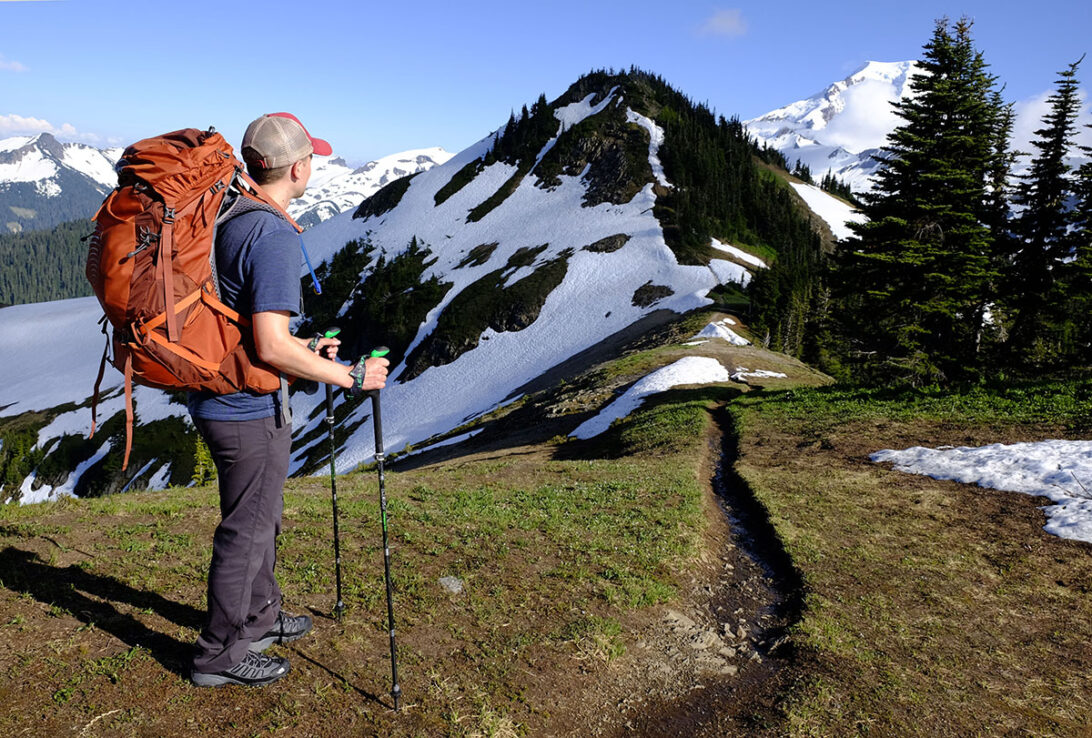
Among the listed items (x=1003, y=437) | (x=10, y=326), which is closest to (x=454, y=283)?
(x=1003, y=437)

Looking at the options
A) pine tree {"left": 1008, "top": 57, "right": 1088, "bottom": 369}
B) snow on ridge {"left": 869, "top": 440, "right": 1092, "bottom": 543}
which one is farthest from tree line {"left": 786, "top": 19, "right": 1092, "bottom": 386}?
snow on ridge {"left": 869, "top": 440, "right": 1092, "bottom": 543}

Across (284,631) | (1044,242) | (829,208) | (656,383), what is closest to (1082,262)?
(1044,242)

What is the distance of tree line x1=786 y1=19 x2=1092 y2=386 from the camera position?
27.5m

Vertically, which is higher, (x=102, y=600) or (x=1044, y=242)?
(x=1044, y=242)

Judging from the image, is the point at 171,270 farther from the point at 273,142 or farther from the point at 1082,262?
the point at 1082,262

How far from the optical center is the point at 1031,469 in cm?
1360

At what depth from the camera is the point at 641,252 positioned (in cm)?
8100

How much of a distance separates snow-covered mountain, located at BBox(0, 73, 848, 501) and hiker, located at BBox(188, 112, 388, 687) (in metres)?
35.2

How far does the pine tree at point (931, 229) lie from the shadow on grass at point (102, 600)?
98.4 ft

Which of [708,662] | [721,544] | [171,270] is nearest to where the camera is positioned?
[171,270]

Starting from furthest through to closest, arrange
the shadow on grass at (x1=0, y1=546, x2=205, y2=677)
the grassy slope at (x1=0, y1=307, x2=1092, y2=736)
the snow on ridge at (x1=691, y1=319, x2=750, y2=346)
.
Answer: the snow on ridge at (x1=691, y1=319, x2=750, y2=346)
the shadow on grass at (x1=0, y1=546, x2=205, y2=677)
the grassy slope at (x1=0, y1=307, x2=1092, y2=736)

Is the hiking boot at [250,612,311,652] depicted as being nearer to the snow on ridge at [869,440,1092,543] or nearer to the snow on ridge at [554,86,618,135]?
the snow on ridge at [869,440,1092,543]

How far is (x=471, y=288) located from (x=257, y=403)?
3285 inches

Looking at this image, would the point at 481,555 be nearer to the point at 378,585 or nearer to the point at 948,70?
the point at 378,585
